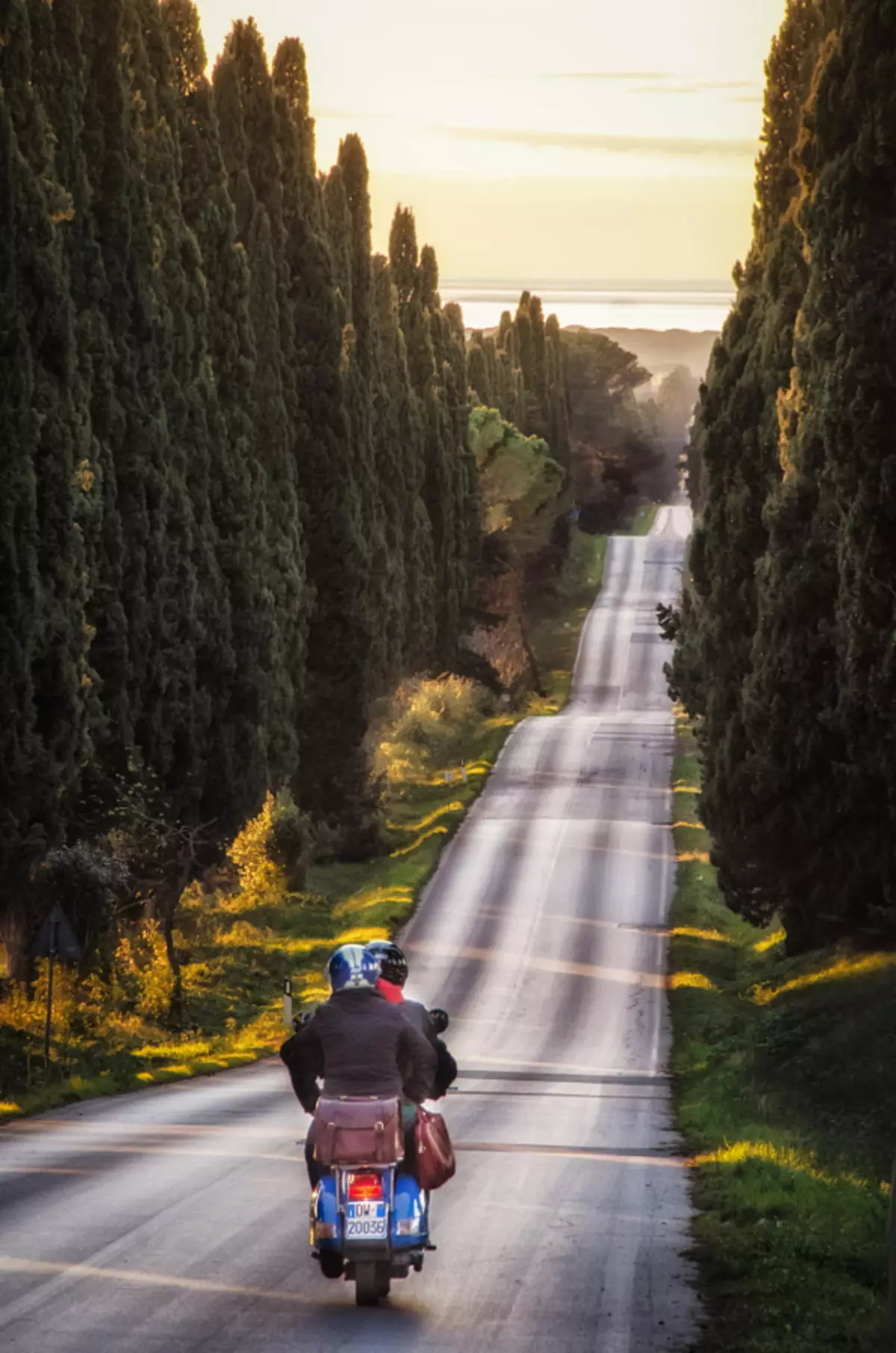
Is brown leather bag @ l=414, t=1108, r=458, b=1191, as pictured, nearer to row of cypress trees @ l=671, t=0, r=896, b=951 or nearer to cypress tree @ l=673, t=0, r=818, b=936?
row of cypress trees @ l=671, t=0, r=896, b=951

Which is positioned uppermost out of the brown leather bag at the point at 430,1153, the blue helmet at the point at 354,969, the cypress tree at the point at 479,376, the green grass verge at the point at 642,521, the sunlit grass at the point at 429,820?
the cypress tree at the point at 479,376

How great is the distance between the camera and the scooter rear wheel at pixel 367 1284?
991cm

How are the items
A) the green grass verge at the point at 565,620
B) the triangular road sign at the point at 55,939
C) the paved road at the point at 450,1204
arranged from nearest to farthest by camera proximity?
the paved road at the point at 450,1204
the triangular road sign at the point at 55,939
the green grass verge at the point at 565,620

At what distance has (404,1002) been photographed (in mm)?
10438

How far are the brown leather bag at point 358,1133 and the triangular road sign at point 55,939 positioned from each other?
41.7ft

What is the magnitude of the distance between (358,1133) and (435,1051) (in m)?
0.80

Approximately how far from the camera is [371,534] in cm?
5409

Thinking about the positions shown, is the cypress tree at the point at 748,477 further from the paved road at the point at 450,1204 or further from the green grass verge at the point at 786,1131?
the paved road at the point at 450,1204

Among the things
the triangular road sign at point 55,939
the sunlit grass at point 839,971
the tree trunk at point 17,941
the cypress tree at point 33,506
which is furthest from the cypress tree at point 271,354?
the triangular road sign at point 55,939

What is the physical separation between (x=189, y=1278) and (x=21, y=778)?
1512 cm

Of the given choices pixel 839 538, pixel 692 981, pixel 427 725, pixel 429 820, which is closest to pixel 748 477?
pixel 839 538

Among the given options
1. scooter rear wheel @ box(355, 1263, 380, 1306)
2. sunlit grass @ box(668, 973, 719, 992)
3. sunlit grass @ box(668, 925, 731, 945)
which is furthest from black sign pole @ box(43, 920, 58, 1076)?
sunlit grass @ box(668, 925, 731, 945)

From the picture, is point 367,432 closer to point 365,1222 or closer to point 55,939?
point 55,939

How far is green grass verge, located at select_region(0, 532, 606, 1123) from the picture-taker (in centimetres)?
2412
